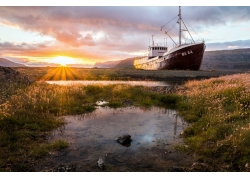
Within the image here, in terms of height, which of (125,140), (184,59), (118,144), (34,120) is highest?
(184,59)

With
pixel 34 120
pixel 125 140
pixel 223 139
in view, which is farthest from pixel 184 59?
pixel 125 140

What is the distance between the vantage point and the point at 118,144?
8641mm

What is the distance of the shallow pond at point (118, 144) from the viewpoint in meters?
6.86

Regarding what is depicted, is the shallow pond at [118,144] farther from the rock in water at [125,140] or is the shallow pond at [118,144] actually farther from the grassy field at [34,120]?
the grassy field at [34,120]

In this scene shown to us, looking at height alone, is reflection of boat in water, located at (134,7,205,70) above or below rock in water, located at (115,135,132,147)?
above

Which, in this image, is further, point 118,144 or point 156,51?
point 156,51

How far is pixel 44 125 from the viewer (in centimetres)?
1055

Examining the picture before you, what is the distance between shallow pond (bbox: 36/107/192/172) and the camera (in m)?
6.86

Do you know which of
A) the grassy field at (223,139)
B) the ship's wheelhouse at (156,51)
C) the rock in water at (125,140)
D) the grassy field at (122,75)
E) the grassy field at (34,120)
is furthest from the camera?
the ship's wheelhouse at (156,51)

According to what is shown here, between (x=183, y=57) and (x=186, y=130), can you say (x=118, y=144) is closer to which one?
(x=186, y=130)

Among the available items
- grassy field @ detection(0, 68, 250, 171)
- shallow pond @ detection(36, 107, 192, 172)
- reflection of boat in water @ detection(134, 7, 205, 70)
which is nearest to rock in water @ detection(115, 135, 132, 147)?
shallow pond @ detection(36, 107, 192, 172)

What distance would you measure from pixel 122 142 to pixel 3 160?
14.3ft

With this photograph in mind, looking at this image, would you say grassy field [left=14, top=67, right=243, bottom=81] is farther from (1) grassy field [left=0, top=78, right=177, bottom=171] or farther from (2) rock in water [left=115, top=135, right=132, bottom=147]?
(2) rock in water [left=115, top=135, right=132, bottom=147]

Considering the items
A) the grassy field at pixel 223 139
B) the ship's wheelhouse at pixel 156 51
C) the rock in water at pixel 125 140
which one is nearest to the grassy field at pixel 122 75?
the ship's wheelhouse at pixel 156 51
